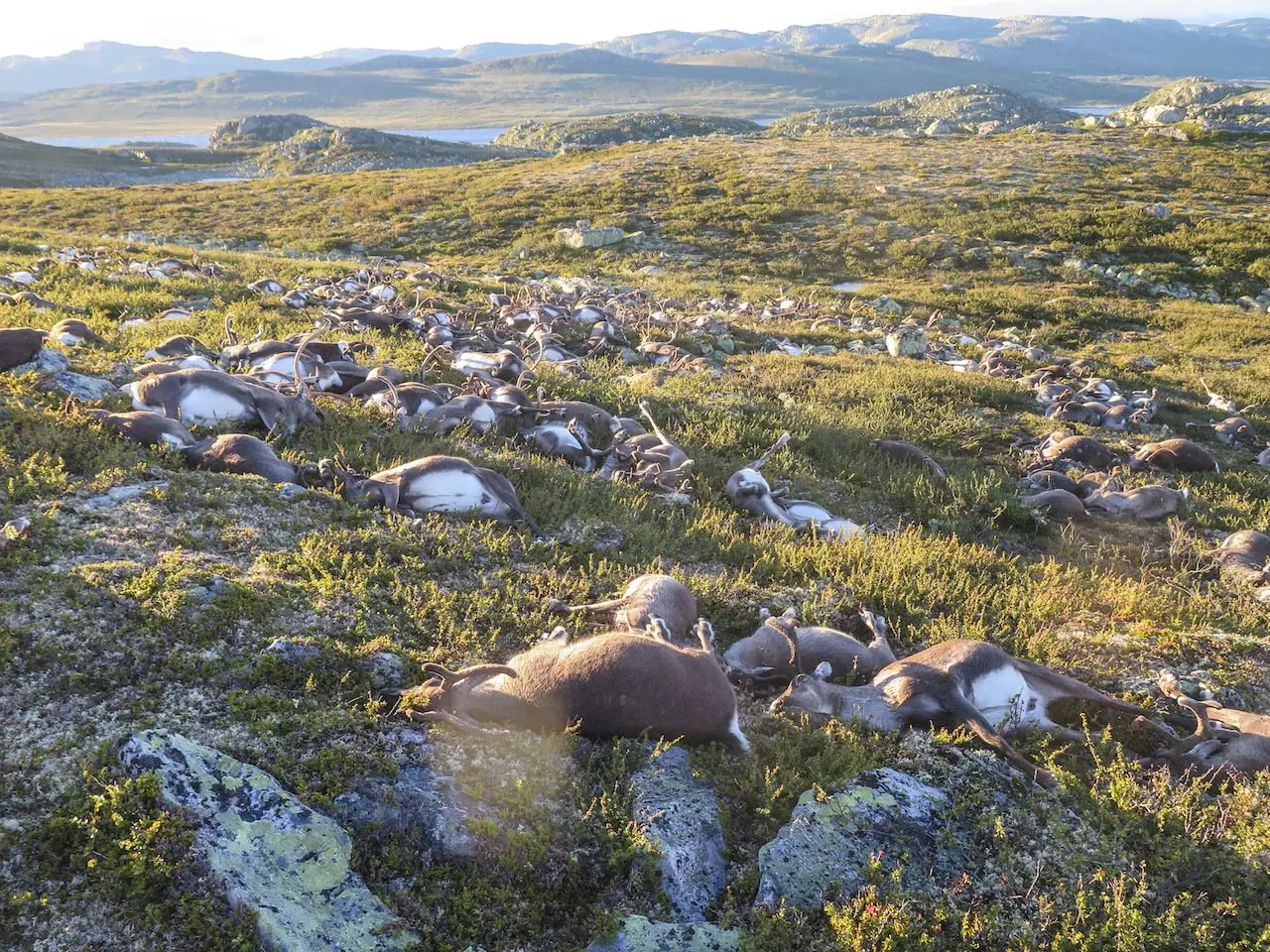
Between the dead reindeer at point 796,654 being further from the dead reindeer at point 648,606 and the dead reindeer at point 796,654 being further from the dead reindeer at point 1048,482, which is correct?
the dead reindeer at point 1048,482

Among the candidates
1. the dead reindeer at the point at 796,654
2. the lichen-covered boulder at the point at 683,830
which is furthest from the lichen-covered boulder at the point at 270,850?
the dead reindeer at the point at 796,654

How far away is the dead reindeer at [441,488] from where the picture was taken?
21.2 ft

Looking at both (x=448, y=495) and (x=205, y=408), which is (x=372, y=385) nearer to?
(x=205, y=408)

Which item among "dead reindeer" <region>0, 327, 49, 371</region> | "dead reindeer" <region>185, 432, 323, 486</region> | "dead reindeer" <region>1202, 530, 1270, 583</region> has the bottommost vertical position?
"dead reindeer" <region>1202, 530, 1270, 583</region>

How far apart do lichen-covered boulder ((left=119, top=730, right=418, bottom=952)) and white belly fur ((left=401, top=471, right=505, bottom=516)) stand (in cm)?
328

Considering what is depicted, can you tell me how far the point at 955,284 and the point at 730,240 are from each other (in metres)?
9.05

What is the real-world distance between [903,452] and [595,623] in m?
6.25

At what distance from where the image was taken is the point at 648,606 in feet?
16.3

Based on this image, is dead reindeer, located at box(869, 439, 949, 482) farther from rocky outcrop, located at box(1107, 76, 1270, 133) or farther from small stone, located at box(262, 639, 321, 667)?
rocky outcrop, located at box(1107, 76, 1270, 133)

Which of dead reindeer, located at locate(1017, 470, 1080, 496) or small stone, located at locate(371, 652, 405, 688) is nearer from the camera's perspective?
small stone, located at locate(371, 652, 405, 688)

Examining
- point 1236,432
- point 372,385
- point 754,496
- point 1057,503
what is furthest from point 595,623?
point 1236,432

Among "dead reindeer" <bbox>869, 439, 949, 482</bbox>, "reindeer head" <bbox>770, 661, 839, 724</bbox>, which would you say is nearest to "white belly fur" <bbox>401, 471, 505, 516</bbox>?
"reindeer head" <bbox>770, 661, 839, 724</bbox>

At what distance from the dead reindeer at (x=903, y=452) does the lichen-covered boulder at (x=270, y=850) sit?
827 centimetres

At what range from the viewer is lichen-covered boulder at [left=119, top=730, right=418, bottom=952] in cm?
283
